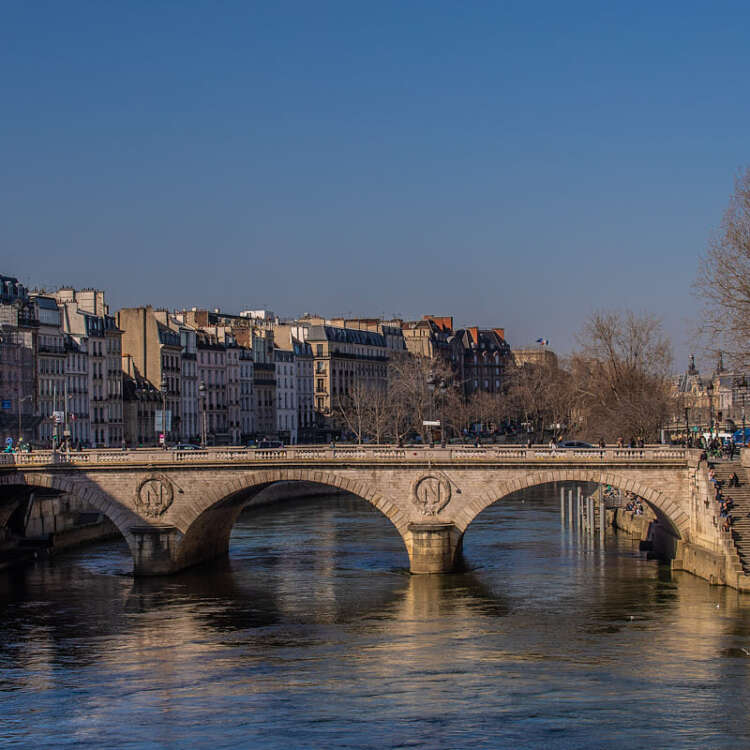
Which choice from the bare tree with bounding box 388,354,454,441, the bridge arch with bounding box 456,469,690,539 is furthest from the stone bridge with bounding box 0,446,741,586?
the bare tree with bounding box 388,354,454,441

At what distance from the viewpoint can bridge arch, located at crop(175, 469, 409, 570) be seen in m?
67.2

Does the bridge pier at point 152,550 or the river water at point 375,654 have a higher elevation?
the bridge pier at point 152,550

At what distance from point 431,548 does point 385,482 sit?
346cm

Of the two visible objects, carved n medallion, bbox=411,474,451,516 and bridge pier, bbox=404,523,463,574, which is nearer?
bridge pier, bbox=404,523,463,574

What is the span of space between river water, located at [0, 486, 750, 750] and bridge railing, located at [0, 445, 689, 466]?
495 cm

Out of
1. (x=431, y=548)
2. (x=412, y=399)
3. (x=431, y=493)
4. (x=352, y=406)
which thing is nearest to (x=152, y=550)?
(x=431, y=548)

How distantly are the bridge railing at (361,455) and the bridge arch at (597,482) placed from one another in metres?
0.58

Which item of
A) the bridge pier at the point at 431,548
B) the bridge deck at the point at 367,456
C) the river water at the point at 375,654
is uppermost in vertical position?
the bridge deck at the point at 367,456

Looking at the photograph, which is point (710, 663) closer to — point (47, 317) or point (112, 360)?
point (47, 317)

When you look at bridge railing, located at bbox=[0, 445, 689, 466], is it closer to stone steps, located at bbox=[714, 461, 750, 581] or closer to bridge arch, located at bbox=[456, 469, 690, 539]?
bridge arch, located at bbox=[456, 469, 690, 539]

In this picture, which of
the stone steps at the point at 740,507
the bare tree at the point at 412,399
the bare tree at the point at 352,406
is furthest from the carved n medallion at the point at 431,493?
the bare tree at the point at 352,406

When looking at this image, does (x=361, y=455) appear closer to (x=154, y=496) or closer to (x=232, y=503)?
(x=232, y=503)

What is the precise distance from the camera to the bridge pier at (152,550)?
68.2 meters

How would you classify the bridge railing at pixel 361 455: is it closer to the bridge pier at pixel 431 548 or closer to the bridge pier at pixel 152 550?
the bridge pier at pixel 431 548
